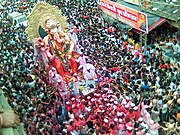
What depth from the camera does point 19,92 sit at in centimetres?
1077

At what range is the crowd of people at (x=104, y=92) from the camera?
8945mm

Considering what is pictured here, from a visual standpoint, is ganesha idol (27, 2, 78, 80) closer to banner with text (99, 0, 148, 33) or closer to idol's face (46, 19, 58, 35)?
idol's face (46, 19, 58, 35)

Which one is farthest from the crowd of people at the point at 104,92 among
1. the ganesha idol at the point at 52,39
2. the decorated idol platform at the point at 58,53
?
the ganesha idol at the point at 52,39

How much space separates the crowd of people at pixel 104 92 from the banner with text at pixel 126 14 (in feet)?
2.31

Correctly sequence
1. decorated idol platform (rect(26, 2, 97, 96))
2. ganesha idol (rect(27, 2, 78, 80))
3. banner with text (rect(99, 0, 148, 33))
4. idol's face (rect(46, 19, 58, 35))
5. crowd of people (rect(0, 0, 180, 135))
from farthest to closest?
idol's face (rect(46, 19, 58, 35)) < banner with text (rect(99, 0, 148, 33)) < ganesha idol (rect(27, 2, 78, 80)) < decorated idol platform (rect(26, 2, 97, 96)) < crowd of people (rect(0, 0, 180, 135))

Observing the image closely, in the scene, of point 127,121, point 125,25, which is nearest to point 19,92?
point 127,121

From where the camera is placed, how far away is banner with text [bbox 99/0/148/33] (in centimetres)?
1268

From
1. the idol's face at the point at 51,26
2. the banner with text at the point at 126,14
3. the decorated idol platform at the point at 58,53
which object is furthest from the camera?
the idol's face at the point at 51,26

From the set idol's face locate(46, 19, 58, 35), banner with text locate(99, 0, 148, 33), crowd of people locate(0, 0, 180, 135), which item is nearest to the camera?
crowd of people locate(0, 0, 180, 135)

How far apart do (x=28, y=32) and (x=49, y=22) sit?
0.90 metres

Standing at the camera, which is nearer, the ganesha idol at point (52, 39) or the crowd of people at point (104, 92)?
the crowd of people at point (104, 92)

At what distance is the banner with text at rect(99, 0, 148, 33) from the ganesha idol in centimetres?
234

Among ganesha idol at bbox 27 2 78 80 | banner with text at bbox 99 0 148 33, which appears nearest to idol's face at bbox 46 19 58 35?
ganesha idol at bbox 27 2 78 80

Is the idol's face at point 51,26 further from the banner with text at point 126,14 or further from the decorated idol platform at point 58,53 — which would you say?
the banner with text at point 126,14
